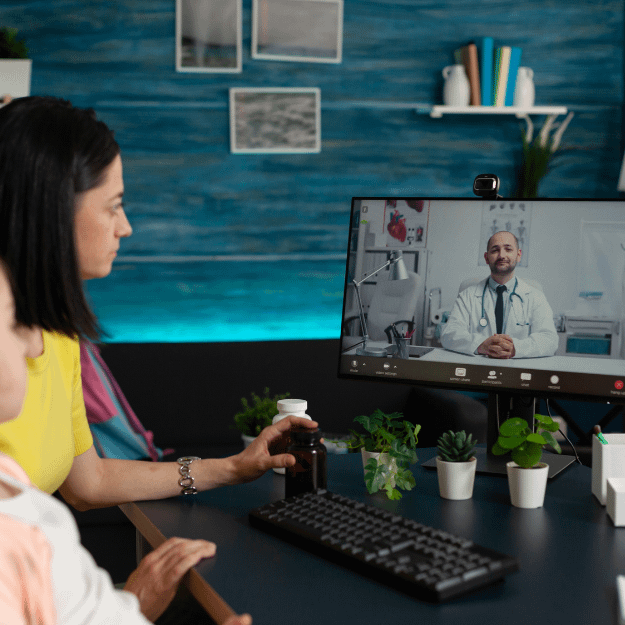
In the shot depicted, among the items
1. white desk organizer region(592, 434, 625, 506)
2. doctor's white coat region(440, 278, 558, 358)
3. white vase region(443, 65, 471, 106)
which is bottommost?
white desk organizer region(592, 434, 625, 506)

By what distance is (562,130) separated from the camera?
369 centimetres

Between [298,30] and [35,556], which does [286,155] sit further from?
[35,556]

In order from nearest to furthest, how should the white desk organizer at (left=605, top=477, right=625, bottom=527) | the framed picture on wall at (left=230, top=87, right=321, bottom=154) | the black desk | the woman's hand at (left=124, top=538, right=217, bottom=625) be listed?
the black desk
the woman's hand at (left=124, top=538, right=217, bottom=625)
the white desk organizer at (left=605, top=477, right=625, bottom=527)
the framed picture on wall at (left=230, top=87, right=321, bottom=154)

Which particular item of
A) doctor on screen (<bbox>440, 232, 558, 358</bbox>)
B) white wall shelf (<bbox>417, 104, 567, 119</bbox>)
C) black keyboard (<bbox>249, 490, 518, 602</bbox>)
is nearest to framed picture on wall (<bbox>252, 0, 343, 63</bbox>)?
white wall shelf (<bbox>417, 104, 567, 119</bbox>)

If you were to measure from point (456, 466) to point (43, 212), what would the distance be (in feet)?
2.62

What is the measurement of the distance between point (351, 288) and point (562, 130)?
2.59 m

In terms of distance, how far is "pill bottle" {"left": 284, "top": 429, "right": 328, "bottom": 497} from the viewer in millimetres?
1255

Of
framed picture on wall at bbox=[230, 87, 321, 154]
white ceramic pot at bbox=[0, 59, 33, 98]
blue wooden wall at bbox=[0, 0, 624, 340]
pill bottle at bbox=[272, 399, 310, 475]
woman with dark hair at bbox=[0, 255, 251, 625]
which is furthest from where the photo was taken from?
framed picture on wall at bbox=[230, 87, 321, 154]

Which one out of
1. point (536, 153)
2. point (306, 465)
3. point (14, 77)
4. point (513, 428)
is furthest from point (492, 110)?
point (306, 465)

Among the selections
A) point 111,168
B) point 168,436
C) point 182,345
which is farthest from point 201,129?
point 111,168

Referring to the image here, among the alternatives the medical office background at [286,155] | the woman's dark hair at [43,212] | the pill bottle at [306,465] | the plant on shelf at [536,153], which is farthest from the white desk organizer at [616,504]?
the plant on shelf at [536,153]

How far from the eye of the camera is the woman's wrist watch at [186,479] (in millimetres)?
1344

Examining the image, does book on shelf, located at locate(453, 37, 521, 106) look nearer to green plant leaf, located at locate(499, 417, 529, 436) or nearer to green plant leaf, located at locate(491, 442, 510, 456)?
green plant leaf, located at locate(491, 442, 510, 456)

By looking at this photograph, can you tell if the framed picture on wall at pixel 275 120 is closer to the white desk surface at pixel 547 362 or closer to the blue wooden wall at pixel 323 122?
the blue wooden wall at pixel 323 122
